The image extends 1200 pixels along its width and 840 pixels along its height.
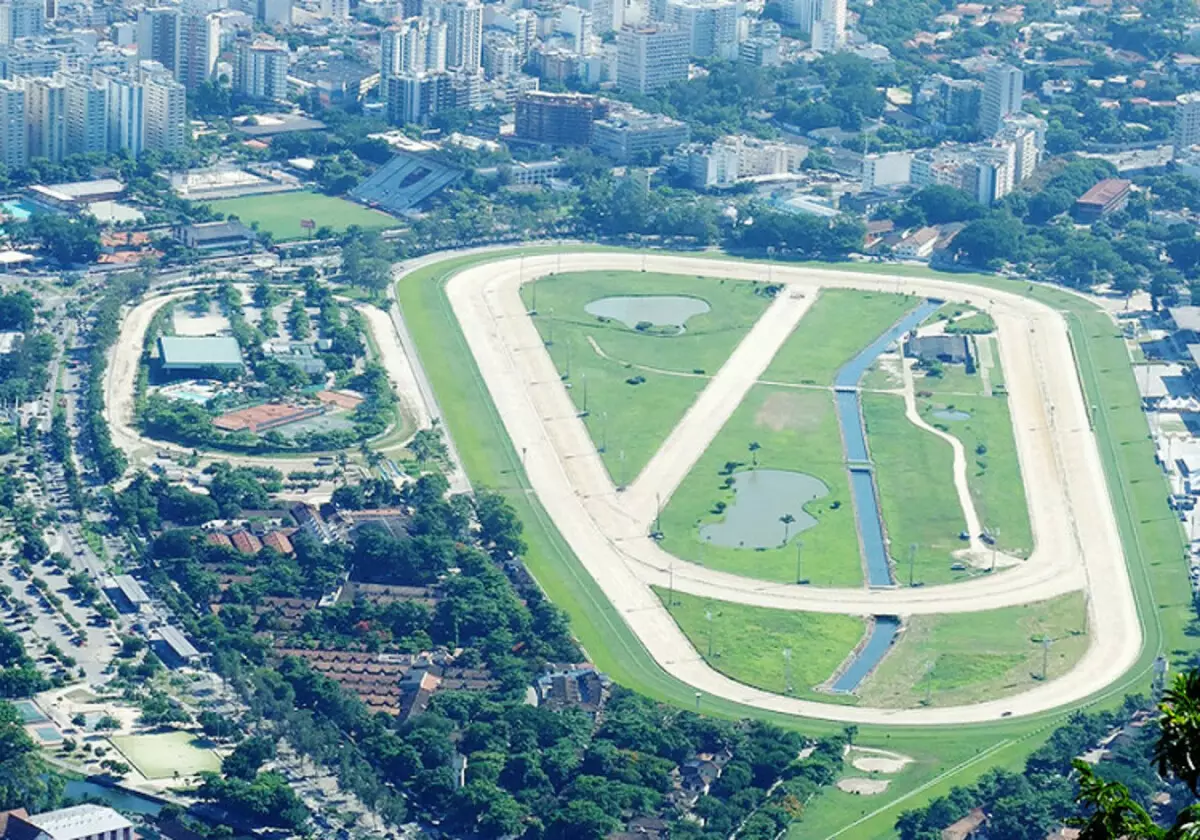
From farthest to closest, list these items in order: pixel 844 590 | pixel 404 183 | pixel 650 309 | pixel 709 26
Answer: pixel 709 26
pixel 404 183
pixel 650 309
pixel 844 590

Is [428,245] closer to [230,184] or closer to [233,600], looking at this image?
[230,184]

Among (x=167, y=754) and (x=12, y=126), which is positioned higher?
(x=12, y=126)

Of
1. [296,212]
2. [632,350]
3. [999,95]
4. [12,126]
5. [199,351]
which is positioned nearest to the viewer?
[199,351]

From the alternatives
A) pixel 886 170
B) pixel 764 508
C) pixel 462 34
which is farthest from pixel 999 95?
pixel 764 508

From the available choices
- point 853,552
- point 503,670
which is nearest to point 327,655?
point 503,670

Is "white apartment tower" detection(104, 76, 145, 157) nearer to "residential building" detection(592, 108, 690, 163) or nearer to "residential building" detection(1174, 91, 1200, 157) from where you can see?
"residential building" detection(592, 108, 690, 163)

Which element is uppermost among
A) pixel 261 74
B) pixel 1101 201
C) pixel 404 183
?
pixel 261 74

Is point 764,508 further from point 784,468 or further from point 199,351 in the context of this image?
point 199,351
